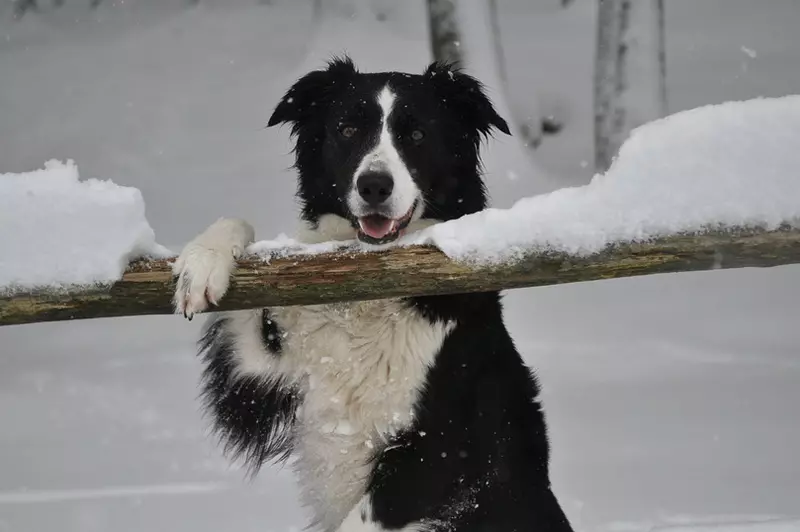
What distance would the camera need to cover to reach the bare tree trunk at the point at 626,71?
11.8 m

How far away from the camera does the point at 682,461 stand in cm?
618

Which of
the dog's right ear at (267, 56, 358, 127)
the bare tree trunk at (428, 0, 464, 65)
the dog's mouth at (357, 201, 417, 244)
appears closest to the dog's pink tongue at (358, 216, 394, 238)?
the dog's mouth at (357, 201, 417, 244)

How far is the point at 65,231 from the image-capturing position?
266cm

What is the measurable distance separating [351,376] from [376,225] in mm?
588

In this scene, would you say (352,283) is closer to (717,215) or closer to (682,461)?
(717,215)

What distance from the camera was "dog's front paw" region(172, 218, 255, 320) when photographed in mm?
2574

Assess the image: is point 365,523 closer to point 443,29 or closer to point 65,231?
point 65,231

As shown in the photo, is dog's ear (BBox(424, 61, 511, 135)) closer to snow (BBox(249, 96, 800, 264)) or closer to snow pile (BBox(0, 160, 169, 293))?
snow (BBox(249, 96, 800, 264))

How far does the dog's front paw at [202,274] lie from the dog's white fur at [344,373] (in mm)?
260

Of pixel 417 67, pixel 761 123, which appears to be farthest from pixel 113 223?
pixel 417 67

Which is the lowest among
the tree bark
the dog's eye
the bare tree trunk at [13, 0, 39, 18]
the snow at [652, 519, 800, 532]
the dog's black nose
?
the snow at [652, 519, 800, 532]

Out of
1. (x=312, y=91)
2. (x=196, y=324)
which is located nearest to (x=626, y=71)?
(x=196, y=324)

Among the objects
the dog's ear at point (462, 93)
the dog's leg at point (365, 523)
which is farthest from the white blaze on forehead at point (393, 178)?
the dog's leg at point (365, 523)

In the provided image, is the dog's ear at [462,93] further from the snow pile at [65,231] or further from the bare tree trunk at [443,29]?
the bare tree trunk at [443,29]
